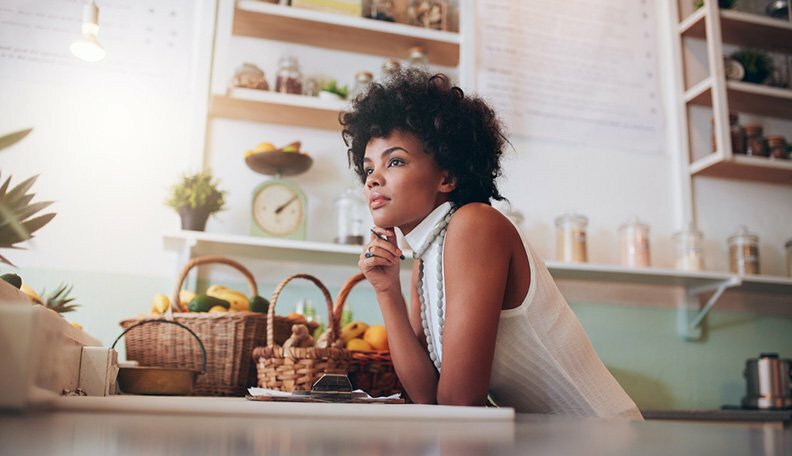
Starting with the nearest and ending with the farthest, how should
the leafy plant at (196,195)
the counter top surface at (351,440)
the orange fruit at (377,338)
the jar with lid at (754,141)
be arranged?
1. the counter top surface at (351,440)
2. the orange fruit at (377,338)
3. the leafy plant at (196,195)
4. the jar with lid at (754,141)

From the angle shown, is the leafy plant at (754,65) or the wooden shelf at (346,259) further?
the leafy plant at (754,65)

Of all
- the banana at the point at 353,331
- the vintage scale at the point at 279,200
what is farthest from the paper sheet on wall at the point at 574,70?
the banana at the point at 353,331

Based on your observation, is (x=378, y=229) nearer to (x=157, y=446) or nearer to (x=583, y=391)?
(x=583, y=391)

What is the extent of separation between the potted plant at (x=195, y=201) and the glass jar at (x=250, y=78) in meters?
0.34

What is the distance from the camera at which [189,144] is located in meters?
2.34

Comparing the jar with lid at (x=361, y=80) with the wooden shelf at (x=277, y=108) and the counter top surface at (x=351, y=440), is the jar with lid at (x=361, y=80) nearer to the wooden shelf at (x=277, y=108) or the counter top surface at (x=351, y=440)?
the wooden shelf at (x=277, y=108)

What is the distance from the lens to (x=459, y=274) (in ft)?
3.80

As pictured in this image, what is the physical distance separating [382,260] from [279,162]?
1078mm

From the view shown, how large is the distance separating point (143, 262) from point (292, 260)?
1.56 feet

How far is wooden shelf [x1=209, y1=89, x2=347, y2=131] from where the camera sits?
7.32 ft

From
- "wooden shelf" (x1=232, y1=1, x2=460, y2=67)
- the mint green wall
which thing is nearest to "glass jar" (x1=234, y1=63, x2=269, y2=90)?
"wooden shelf" (x1=232, y1=1, x2=460, y2=67)

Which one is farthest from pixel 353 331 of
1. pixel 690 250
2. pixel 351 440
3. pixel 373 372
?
pixel 690 250

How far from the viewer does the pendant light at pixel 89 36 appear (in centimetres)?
181

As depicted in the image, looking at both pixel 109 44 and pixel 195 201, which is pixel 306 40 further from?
pixel 195 201
